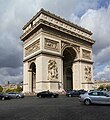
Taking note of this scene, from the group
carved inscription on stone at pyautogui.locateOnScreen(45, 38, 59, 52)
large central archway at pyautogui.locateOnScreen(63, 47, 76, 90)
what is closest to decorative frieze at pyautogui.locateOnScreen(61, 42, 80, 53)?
large central archway at pyautogui.locateOnScreen(63, 47, 76, 90)

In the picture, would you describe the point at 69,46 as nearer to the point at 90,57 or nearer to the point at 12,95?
the point at 90,57

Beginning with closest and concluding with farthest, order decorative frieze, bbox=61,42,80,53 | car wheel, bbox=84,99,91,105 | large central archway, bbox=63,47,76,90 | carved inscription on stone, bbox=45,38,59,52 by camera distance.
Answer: car wheel, bbox=84,99,91,105, carved inscription on stone, bbox=45,38,59,52, decorative frieze, bbox=61,42,80,53, large central archway, bbox=63,47,76,90

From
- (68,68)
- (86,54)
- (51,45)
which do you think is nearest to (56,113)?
(51,45)

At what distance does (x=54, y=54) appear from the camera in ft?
130

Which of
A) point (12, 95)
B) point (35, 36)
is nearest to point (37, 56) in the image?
point (35, 36)

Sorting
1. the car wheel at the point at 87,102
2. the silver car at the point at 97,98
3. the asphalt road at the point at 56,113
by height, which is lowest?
the asphalt road at the point at 56,113

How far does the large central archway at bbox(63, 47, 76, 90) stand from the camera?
4716 cm

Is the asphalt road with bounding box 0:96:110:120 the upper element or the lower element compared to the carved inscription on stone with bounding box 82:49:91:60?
lower

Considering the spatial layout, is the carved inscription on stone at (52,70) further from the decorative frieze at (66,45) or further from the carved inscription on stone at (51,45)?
the decorative frieze at (66,45)

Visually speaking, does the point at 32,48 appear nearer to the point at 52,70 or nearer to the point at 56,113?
the point at 52,70

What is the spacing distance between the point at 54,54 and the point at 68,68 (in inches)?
407

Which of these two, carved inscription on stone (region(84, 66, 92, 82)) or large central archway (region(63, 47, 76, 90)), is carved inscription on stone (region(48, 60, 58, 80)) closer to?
large central archway (region(63, 47, 76, 90))

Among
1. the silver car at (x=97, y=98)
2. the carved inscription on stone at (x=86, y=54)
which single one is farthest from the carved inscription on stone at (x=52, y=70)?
the silver car at (x=97, y=98)

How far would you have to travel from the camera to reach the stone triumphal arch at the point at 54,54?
37781mm
